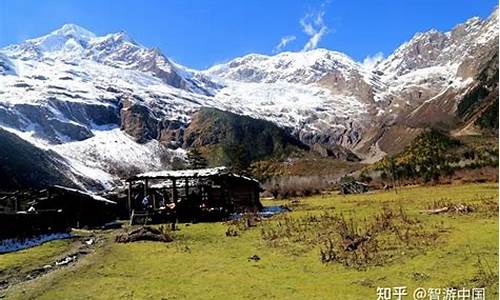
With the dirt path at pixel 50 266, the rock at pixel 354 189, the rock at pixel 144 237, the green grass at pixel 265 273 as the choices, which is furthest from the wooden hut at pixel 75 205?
the rock at pixel 354 189

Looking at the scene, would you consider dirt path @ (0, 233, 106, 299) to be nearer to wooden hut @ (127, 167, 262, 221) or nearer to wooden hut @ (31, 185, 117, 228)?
wooden hut @ (127, 167, 262, 221)

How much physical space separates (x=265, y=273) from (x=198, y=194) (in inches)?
1563

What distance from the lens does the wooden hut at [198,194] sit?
5300cm

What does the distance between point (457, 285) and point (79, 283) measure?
43.9 ft

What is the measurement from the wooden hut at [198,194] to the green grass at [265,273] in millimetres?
23926

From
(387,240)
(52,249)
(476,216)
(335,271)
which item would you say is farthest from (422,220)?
(52,249)

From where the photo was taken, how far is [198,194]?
59531 mm

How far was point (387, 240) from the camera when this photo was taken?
949 inches

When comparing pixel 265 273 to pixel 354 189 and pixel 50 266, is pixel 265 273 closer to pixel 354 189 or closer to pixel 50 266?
pixel 50 266

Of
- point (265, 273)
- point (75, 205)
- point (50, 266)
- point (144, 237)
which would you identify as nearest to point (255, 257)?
point (265, 273)

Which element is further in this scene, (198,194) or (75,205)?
(198,194)

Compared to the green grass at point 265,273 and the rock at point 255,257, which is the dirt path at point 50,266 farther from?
the rock at point 255,257

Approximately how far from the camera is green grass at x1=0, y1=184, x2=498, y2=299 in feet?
55.3

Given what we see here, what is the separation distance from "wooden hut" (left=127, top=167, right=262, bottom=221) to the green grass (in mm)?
23926
